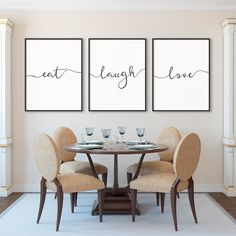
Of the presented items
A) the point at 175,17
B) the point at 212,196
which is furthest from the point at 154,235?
the point at 175,17

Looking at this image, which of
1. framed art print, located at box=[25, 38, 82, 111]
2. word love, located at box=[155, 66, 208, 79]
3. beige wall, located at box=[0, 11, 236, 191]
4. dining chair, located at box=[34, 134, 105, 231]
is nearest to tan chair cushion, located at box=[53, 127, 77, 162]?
beige wall, located at box=[0, 11, 236, 191]

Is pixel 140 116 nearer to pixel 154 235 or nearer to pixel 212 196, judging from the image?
pixel 212 196

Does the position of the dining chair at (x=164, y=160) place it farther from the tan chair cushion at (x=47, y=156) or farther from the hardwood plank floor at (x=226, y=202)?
the tan chair cushion at (x=47, y=156)

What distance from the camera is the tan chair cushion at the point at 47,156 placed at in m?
3.76

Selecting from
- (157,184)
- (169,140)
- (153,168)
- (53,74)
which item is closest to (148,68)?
(169,140)

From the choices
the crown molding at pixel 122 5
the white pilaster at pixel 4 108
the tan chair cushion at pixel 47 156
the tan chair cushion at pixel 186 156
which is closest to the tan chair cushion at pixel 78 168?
the tan chair cushion at pixel 47 156

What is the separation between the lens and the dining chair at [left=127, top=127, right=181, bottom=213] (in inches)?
184

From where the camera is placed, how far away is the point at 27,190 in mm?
5473

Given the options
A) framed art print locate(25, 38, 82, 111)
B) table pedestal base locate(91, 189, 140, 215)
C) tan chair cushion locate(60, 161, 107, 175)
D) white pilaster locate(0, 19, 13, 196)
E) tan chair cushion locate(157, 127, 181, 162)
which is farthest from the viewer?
framed art print locate(25, 38, 82, 111)

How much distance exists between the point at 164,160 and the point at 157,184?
118 centimetres

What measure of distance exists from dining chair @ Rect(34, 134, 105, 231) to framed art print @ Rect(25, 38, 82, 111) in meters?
1.61

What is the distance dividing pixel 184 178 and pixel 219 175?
1861mm

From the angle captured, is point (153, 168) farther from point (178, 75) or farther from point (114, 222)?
point (178, 75)

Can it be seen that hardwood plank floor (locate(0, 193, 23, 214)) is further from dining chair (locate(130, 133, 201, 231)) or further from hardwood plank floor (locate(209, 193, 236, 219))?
hardwood plank floor (locate(209, 193, 236, 219))
